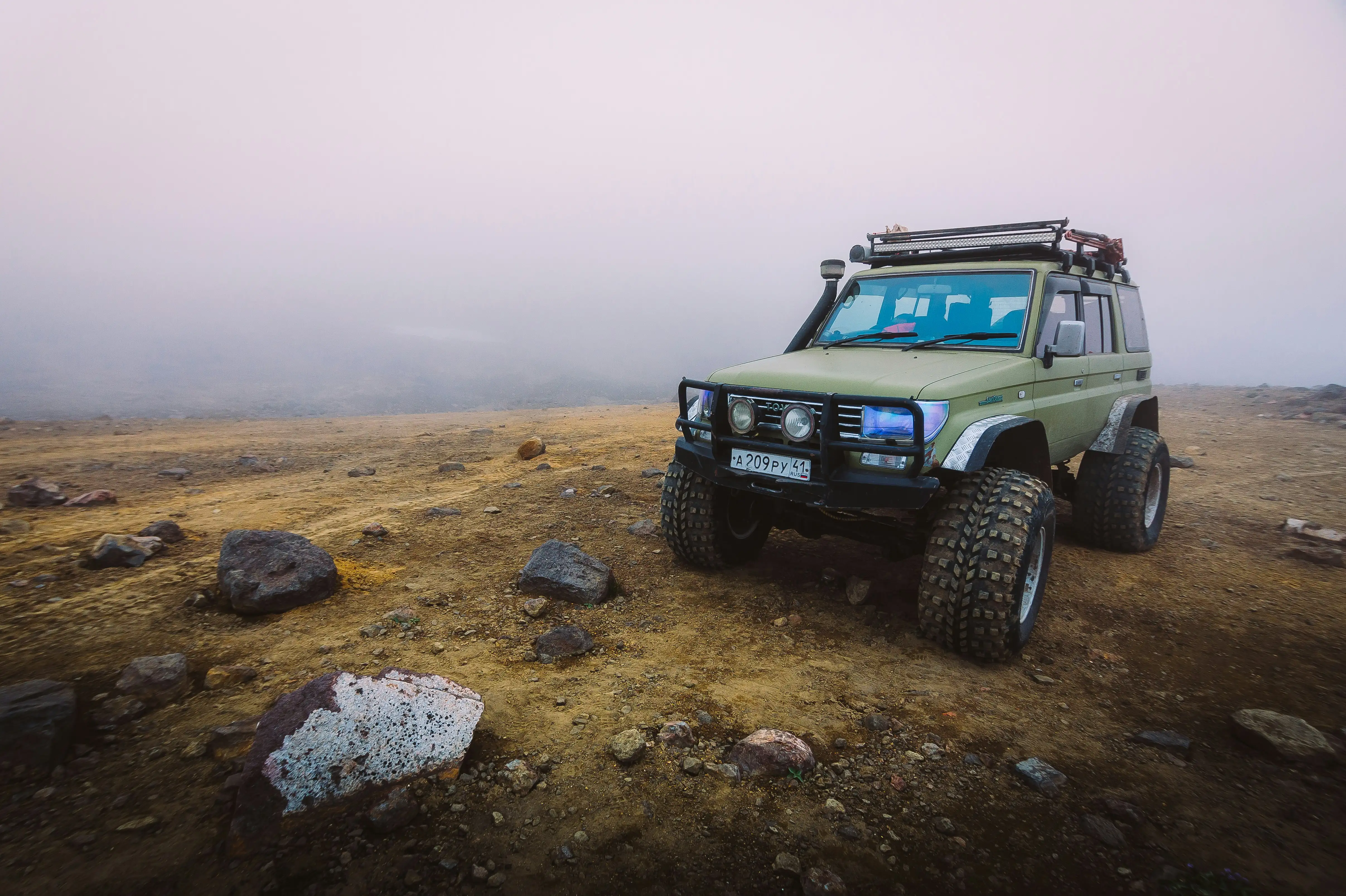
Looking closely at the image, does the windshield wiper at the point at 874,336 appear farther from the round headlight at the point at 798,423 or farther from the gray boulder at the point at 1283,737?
the gray boulder at the point at 1283,737

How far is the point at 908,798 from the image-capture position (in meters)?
2.39

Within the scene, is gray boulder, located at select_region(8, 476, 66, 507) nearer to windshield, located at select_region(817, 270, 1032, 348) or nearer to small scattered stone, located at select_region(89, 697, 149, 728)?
small scattered stone, located at select_region(89, 697, 149, 728)

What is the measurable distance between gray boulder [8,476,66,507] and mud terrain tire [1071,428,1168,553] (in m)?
8.83

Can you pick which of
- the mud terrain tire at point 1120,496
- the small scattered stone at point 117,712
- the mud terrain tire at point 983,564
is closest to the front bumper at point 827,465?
the mud terrain tire at point 983,564

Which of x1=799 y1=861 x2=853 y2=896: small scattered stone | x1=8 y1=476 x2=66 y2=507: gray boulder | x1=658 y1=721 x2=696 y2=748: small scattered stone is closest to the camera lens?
x1=799 y1=861 x2=853 y2=896: small scattered stone

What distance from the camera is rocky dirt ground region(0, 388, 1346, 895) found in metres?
2.05

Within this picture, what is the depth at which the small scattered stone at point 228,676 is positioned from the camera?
2943mm

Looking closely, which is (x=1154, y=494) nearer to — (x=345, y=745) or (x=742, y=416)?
(x=742, y=416)

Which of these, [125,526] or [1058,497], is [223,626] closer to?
[125,526]

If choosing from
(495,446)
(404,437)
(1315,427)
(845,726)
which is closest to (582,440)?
(495,446)

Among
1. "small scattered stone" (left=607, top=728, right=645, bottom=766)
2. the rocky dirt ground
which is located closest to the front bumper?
the rocky dirt ground

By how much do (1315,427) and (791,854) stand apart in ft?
47.8

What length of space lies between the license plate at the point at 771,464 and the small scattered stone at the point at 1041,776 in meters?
1.59

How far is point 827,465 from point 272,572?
326 cm
